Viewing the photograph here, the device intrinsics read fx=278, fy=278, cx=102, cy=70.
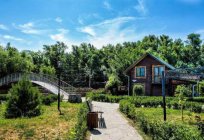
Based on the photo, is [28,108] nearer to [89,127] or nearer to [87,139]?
[89,127]

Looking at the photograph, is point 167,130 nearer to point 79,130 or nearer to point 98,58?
point 79,130

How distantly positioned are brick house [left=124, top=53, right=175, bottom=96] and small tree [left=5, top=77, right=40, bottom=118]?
22.4m

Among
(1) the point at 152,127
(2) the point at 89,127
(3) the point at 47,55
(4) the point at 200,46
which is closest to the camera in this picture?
(1) the point at 152,127

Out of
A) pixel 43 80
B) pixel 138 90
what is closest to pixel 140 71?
pixel 138 90

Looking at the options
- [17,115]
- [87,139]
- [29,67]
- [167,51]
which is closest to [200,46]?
[167,51]

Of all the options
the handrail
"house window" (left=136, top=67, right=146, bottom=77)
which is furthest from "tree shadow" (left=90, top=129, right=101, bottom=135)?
"house window" (left=136, top=67, right=146, bottom=77)

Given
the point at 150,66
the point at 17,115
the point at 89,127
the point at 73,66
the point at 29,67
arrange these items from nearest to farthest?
the point at 89,127 < the point at 17,115 < the point at 150,66 < the point at 29,67 < the point at 73,66

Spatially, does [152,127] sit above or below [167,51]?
below

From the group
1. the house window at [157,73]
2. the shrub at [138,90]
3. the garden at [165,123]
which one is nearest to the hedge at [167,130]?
the garden at [165,123]

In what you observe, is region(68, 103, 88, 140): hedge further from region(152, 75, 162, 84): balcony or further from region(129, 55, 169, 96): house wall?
region(129, 55, 169, 96): house wall

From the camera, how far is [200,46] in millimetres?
63594

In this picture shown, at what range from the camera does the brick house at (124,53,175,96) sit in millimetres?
40250

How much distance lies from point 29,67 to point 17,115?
3964 centimetres

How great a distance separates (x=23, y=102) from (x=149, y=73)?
23832mm
